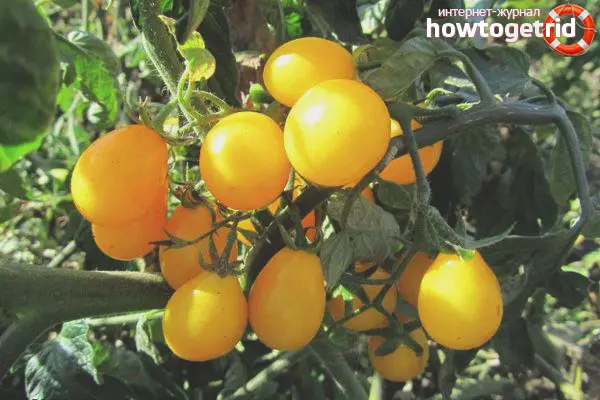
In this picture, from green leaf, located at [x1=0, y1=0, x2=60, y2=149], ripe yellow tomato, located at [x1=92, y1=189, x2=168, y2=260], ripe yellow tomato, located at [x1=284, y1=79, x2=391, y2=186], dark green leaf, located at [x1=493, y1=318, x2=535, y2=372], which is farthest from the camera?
dark green leaf, located at [x1=493, y1=318, x2=535, y2=372]

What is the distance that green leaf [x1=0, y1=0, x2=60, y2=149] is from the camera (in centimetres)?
46

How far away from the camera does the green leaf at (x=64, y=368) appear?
1.03 metres

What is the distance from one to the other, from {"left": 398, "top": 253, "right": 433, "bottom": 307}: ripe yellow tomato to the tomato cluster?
0.07m

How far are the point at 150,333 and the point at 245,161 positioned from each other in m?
0.64

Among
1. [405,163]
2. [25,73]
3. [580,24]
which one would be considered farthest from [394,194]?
[580,24]

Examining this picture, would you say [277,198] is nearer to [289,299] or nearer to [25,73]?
[289,299]

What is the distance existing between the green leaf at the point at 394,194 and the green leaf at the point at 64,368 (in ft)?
1.74

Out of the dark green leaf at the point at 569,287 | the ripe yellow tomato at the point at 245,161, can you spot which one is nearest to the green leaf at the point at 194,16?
the ripe yellow tomato at the point at 245,161

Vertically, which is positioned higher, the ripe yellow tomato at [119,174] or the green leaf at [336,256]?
the ripe yellow tomato at [119,174]

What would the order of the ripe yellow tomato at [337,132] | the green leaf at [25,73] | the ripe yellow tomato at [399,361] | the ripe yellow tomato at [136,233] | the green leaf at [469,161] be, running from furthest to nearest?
the green leaf at [469,161], the ripe yellow tomato at [399,361], the ripe yellow tomato at [136,233], the ripe yellow tomato at [337,132], the green leaf at [25,73]

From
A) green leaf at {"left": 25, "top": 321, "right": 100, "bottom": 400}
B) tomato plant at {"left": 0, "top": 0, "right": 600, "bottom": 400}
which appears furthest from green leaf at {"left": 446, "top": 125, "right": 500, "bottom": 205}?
green leaf at {"left": 25, "top": 321, "right": 100, "bottom": 400}

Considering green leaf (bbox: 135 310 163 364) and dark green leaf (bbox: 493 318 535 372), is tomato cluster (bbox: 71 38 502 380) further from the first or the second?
dark green leaf (bbox: 493 318 535 372)

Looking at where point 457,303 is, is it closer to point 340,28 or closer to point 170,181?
point 170,181

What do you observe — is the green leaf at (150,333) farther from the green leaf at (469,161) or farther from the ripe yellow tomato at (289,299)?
the green leaf at (469,161)
